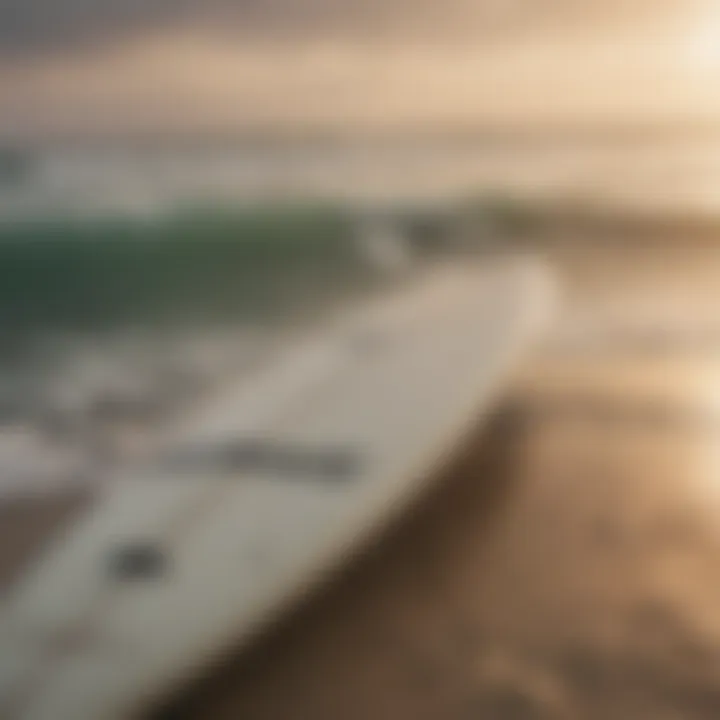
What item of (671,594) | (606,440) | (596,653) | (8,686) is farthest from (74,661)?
(606,440)

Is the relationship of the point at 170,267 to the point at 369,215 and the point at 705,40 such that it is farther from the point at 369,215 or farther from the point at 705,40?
the point at 705,40

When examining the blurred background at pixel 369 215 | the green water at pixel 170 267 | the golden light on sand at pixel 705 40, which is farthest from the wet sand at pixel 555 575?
the green water at pixel 170 267

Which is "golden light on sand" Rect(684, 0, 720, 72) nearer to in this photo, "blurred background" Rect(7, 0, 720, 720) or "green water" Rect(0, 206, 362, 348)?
"blurred background" Rect(7, 0, 720, 720)

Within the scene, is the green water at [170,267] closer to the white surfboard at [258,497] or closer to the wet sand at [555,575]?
the white surfboard at [258,497]

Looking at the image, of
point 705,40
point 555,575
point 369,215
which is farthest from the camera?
point 369,215

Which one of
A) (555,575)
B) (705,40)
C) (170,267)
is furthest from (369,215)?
(555,575)

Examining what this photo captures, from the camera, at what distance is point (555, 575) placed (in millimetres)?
989

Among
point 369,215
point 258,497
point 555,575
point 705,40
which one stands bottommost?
point 555,575

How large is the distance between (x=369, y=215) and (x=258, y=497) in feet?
1.85

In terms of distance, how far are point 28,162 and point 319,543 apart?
780mm

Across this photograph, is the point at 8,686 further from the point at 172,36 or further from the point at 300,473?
the point at 172,36

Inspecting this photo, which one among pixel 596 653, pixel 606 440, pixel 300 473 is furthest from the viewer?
pixel 606 440

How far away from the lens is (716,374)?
1.29 m

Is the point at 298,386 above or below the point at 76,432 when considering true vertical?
below
